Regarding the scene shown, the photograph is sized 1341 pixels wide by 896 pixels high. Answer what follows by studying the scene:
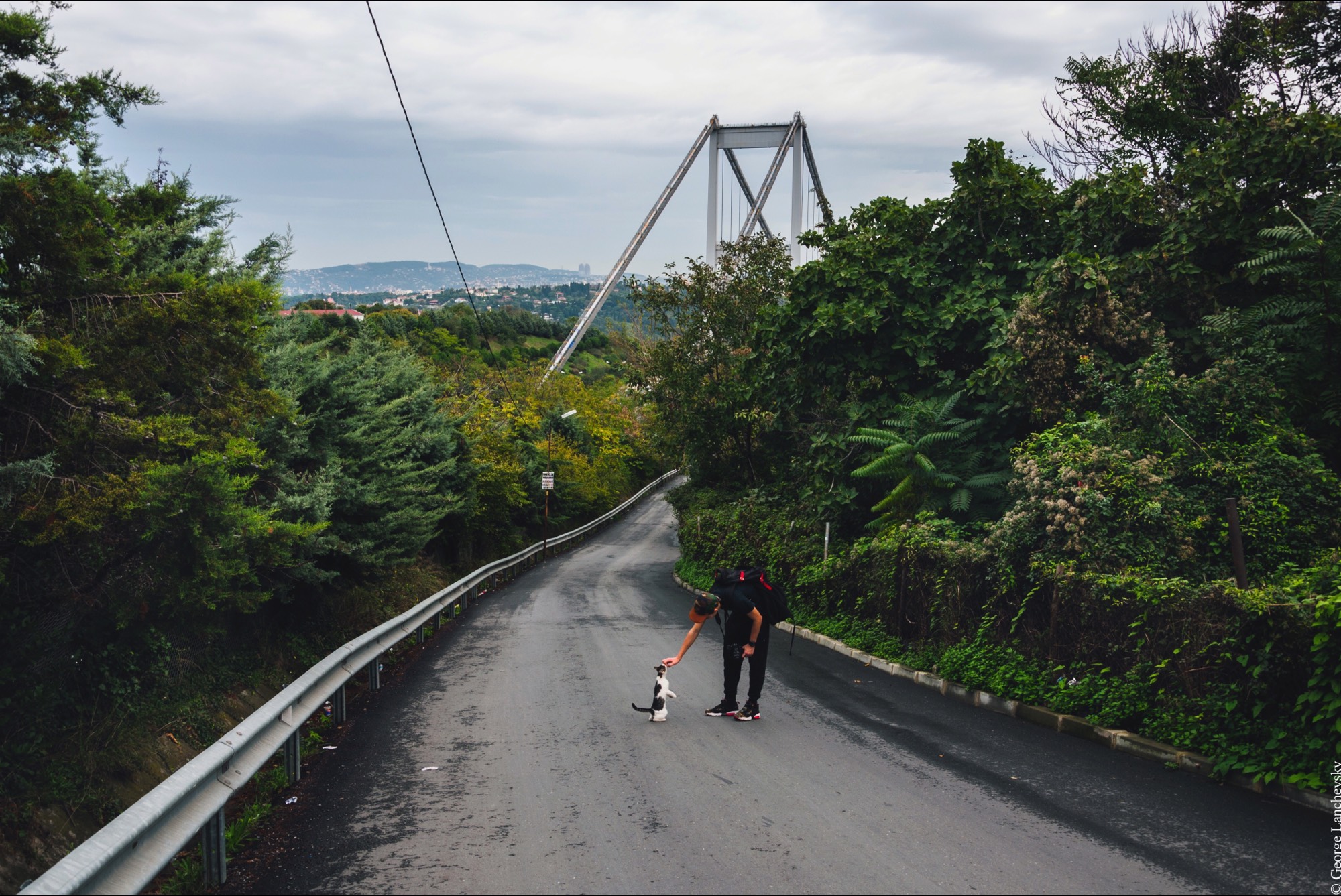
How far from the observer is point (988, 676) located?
9.53 meters

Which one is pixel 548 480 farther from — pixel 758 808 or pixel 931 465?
pixel 758 808

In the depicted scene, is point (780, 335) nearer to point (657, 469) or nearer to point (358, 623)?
point (358, 623)

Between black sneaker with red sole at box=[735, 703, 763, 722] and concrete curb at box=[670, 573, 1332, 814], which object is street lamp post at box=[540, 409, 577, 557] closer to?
concrete curb at box=[670, 573, 1332, 814]

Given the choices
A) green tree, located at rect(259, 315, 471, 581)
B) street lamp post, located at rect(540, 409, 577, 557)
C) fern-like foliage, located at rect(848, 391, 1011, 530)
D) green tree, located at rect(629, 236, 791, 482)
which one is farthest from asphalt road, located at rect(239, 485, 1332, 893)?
street lamp post, located at rect(540, 409, 577, 557)

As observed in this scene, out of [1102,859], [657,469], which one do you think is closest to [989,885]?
[1102,859]

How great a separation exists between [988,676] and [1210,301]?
7.00 m

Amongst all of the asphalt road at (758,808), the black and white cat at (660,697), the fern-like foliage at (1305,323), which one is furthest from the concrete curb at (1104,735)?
the fern-like foliage at (1305,323)

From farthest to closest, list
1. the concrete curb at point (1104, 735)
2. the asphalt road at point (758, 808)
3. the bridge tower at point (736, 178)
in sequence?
1. the bridge tower at point (736, 178)
2. the concrete curb at point (1104, 735)
3. the asphalt road at point (758, 808)

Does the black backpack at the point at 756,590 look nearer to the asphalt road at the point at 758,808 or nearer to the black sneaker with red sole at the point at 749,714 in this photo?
the black sneaker with red sole at the point at 749,714

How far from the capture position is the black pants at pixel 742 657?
8375 millimetres

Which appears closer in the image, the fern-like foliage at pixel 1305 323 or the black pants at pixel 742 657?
the black pants at pixel 742 657

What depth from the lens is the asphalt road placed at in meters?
4.86

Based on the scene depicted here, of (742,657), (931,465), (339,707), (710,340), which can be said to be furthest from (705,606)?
(710,340)

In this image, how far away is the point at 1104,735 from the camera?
7676 millimetres
